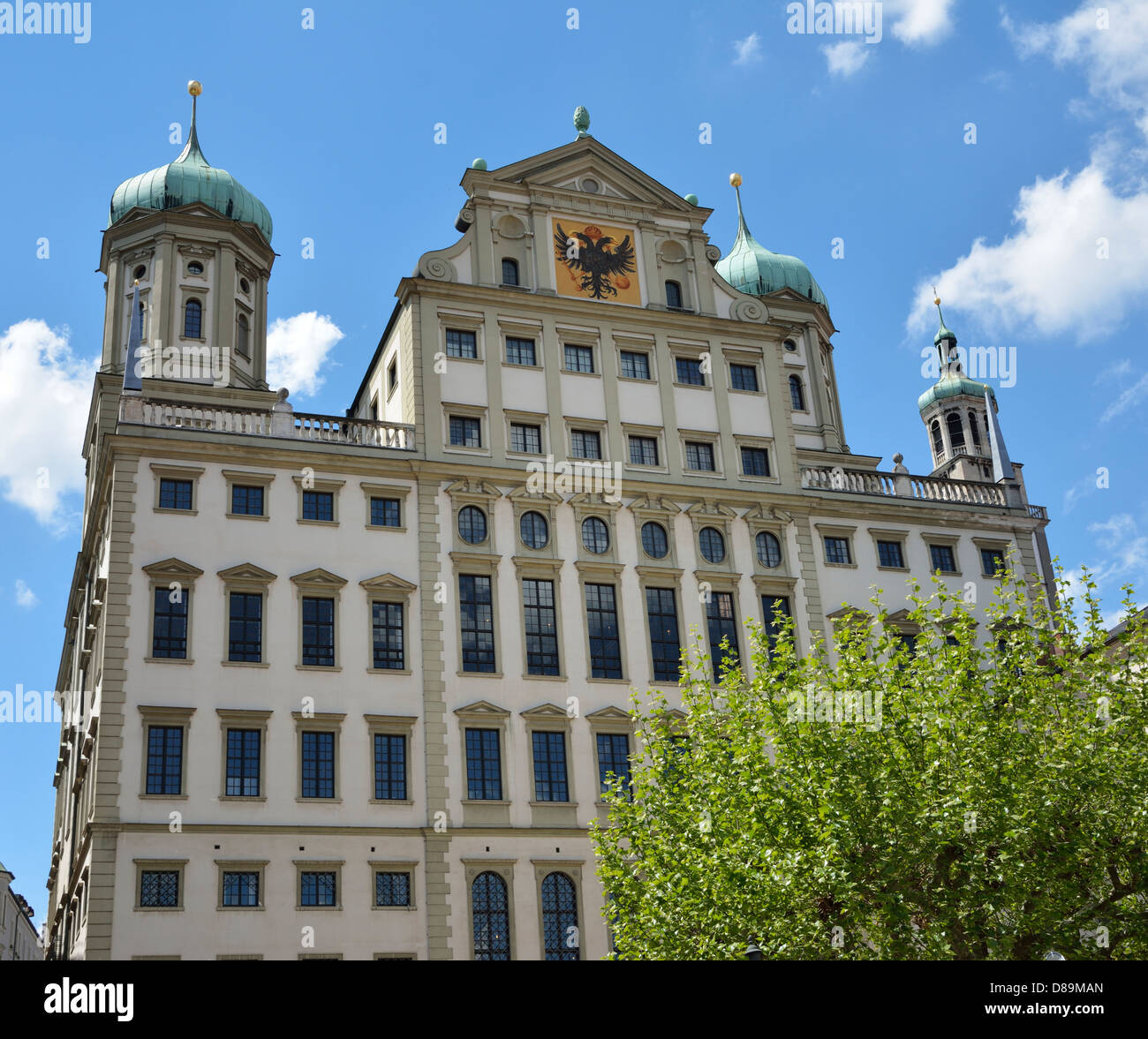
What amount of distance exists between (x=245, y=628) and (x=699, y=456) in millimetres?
17750

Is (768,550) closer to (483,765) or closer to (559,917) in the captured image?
(483,765)

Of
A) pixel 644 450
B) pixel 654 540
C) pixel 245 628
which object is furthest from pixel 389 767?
pixel 644 450

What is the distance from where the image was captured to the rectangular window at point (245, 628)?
4031cm

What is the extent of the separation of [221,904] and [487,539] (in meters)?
14.4

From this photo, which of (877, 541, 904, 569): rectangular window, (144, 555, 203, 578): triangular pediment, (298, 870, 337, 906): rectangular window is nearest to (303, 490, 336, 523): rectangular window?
(144, 555, 203, 578): triangular pediment

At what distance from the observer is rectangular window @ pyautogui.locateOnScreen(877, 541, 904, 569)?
50.0 m

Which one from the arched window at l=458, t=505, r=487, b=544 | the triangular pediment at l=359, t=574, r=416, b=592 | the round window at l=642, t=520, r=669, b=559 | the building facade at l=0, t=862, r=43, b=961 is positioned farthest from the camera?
the building facade at l=0, t=862, r=43, b=961

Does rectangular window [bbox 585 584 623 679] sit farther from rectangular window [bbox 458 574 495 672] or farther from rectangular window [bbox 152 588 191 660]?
rectangular window [bbox 152 588 191 660]

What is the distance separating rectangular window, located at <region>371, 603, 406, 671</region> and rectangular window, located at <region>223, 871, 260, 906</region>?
7.42m

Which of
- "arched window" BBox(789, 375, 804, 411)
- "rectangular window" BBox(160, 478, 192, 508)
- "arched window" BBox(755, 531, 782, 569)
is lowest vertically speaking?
"arched window" BBox(755, 531, 782, 569)

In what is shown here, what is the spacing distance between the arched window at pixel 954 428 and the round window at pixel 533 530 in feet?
200

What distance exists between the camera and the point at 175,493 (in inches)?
1646

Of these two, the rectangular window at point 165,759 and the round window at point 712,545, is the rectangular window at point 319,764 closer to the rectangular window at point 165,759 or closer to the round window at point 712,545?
the rectangular window at point 165,759
